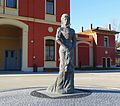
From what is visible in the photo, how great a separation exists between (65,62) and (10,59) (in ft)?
87.2

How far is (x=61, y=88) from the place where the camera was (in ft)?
32.7

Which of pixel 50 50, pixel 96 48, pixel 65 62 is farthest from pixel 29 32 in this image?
pixel 65 62

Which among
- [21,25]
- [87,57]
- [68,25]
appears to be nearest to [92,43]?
[87,57]

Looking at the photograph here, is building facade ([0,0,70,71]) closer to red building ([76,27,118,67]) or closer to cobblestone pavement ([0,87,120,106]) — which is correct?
red building ([76,27,118,67])

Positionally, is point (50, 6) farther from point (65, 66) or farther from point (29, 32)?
point (65, 66)

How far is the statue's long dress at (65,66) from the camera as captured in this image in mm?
9969

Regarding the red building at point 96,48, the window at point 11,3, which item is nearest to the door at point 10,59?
the window at point 11,3

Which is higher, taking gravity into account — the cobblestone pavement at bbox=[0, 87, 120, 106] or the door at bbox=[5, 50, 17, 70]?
the door at bbox=[5, 50, 17, 70]

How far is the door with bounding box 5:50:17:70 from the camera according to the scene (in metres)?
35.6

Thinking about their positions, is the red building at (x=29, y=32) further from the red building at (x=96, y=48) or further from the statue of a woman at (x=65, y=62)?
the statue of a woman at (x=65, y=62)

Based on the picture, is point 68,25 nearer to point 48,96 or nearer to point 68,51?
point 68,51

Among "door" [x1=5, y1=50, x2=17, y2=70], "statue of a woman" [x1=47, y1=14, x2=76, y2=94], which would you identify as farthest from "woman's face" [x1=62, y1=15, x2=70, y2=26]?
"door" [x1=5, y1=50, x2=17, y2=70]

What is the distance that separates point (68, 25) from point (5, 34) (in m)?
26.2

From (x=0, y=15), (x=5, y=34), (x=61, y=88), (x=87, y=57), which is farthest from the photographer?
(x=87, y=57)
